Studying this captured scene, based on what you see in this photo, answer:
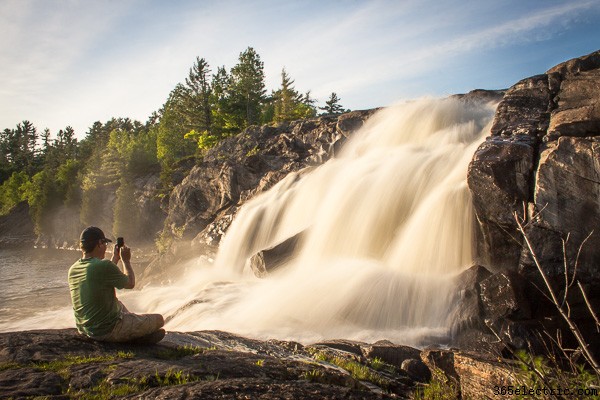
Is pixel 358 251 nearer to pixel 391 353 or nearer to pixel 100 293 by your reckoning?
pixel 391 353

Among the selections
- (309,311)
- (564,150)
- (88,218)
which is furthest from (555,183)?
(88,218)

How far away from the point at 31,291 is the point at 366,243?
23.8 metres

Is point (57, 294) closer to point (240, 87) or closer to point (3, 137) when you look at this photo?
point (240, 87)

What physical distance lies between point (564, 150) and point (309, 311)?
9370 mm

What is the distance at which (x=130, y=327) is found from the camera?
7.04 meters

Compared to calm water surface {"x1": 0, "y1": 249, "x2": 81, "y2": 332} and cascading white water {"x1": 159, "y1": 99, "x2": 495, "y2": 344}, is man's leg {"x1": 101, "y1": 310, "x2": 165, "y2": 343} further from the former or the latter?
calm water surface {"x1": 0, "y1": 249, "x2": 81, "y2": 332}

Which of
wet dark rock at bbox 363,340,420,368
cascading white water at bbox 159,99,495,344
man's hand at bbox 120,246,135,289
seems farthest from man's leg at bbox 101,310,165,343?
cascading white water at bbox 159,99,495,344

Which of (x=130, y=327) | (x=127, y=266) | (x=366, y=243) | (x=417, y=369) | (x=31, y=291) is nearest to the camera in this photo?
(x=127, y=266)

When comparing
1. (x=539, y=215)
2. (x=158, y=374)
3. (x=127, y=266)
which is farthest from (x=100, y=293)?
(x=539, y=215)

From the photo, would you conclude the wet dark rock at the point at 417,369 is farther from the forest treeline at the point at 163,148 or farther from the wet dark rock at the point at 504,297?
the forest treeline at the point at 163,148

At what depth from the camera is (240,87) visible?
62.5m

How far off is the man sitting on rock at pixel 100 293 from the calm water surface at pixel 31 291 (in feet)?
46.1

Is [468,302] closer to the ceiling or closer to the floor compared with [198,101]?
closer to the floor

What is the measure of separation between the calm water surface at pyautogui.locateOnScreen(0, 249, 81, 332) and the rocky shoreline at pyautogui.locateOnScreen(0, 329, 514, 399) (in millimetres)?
14031
